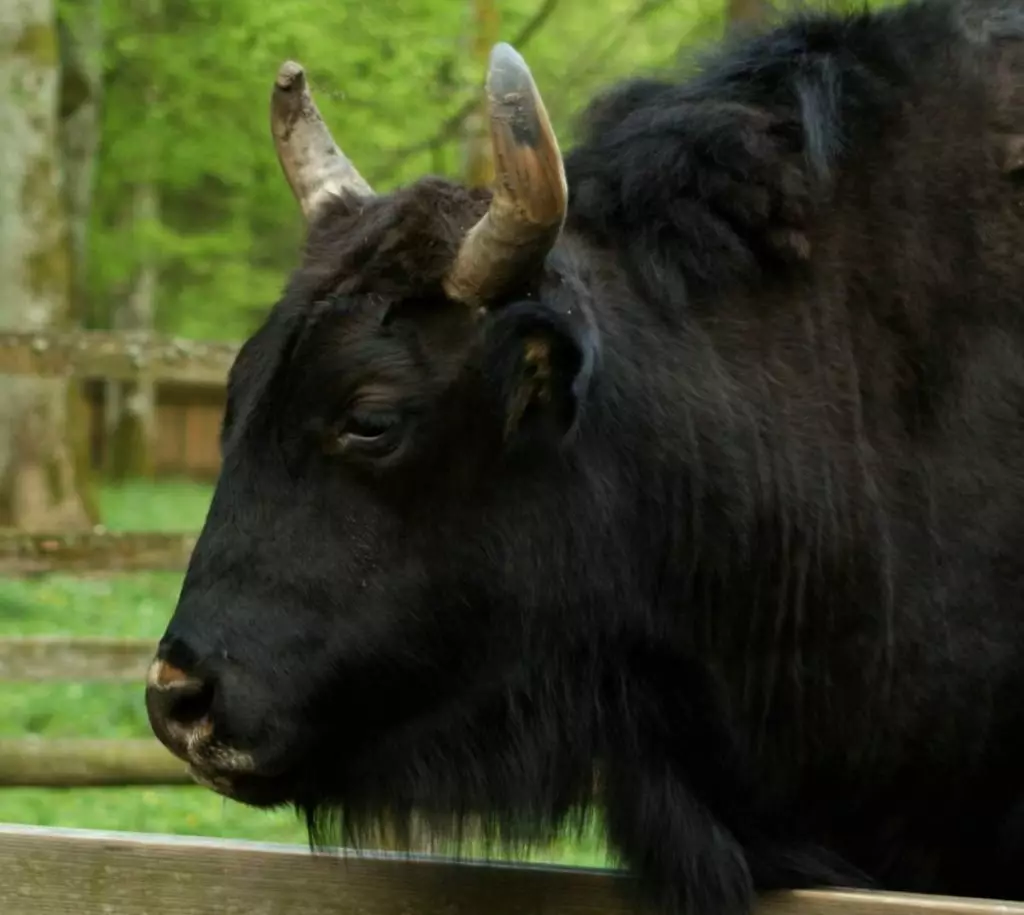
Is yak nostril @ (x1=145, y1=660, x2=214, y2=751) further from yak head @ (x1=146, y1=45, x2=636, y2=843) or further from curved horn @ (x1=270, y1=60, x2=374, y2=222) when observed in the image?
curved horn @ (x1=270, y1=60, x2=374, y2=222)

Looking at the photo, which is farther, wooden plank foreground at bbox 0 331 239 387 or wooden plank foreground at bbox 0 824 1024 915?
wooden plank foreground at bbox 0 331 239 387

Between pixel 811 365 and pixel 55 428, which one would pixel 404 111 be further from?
pixel 811 365

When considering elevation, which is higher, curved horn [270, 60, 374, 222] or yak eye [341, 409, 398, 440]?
curved horn [270, 60, 374, 222]

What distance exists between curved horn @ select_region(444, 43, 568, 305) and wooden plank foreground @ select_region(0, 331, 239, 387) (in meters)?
5.52

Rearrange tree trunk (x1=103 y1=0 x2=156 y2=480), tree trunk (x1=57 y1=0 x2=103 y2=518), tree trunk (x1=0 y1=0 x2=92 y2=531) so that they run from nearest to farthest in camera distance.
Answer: tree trunk (x1=0 y1=0 x2=92 y2=531)
tree trunk (x1=57 y1=0 x2=103 y2=518)
tree trunk (x1=103 y1=0 x2=156 y2=480)

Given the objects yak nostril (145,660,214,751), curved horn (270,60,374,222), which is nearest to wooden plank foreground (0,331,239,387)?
curved horn (270,60,374,222)

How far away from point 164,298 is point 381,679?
28.2 metres

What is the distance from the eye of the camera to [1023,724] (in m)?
3.37

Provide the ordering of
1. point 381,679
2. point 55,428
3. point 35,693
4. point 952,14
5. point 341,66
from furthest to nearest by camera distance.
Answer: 1. point 341,66
2. point 55,428
3. point 35,693
4. point 952,14
5. point 381,679

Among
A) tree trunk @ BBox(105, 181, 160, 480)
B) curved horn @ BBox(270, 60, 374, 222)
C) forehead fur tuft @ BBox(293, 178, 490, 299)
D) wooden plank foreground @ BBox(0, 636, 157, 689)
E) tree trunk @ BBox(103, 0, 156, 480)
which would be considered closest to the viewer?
forehead fur tuft @ BBox(293, 178, 490, 299)

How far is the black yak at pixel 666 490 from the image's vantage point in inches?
118

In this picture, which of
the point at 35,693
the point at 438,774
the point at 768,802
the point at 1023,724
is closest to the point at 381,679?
the point at 438,774

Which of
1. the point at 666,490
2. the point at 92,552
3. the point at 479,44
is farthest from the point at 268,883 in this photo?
the point at 479,44

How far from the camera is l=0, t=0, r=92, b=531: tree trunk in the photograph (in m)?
10.8
